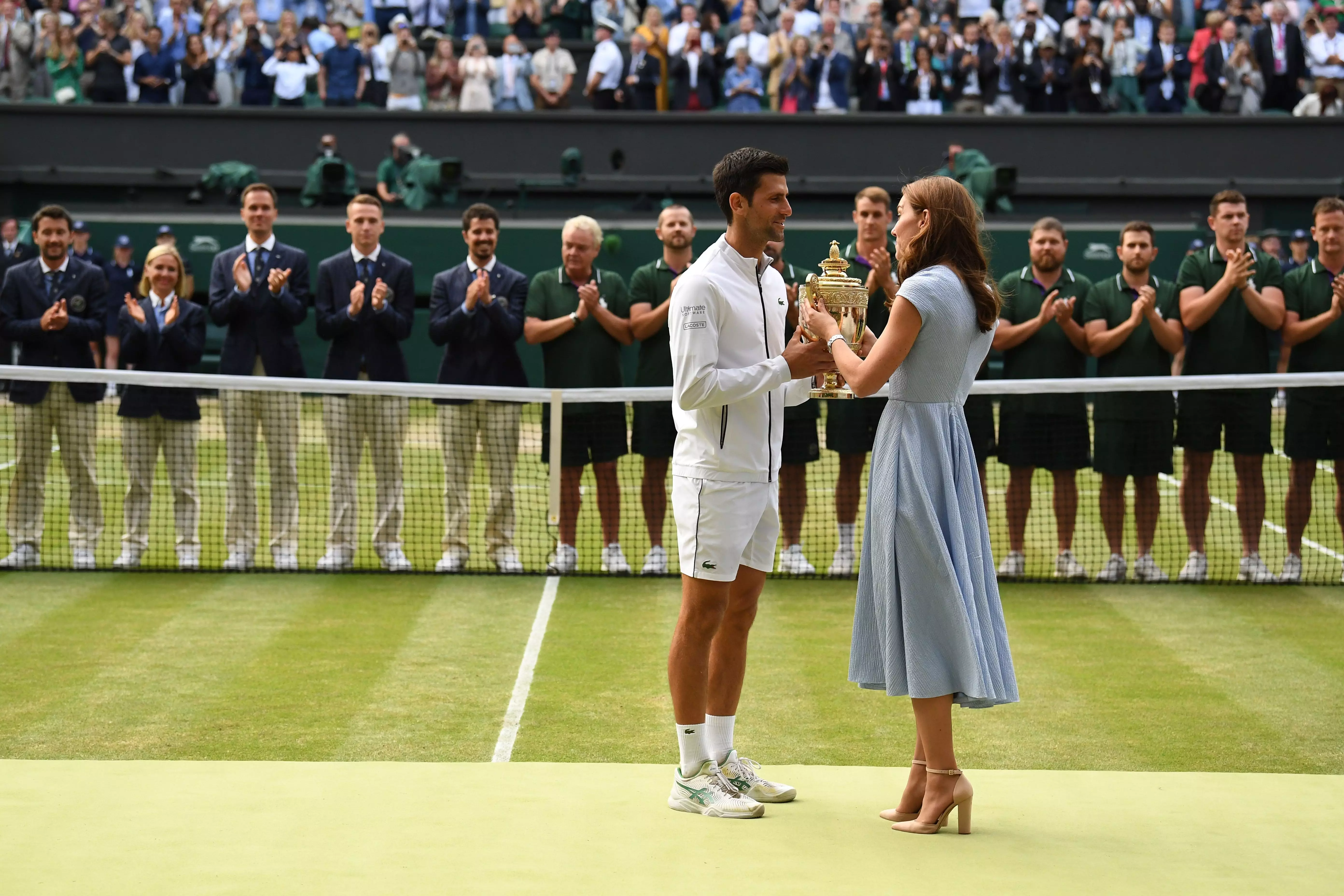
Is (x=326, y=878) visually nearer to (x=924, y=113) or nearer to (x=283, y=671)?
(x=283, y=671)

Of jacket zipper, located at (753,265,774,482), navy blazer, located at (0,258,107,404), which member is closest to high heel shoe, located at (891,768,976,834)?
jacket zipper, located at (753,265,774,482)

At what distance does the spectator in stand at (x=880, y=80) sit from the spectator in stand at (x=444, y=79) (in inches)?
234

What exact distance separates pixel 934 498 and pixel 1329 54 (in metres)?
20.7

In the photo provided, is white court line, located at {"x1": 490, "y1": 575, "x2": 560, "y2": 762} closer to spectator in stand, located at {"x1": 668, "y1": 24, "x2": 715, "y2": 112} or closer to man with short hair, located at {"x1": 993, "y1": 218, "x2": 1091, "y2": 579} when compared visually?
man with short hair, located at {"x1": 993, "y1": 218, "x2": 1091, "y2": 579}

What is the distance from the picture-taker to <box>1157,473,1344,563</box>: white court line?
415 inches

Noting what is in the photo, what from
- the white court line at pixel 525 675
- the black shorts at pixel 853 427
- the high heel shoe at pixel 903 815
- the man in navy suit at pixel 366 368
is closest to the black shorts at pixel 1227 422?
the black shorts at pixel 853 427

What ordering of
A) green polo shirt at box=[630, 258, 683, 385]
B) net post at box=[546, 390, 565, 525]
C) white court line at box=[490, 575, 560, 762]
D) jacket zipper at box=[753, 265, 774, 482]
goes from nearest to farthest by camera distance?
1. jacket zipper at box=[753, 265, 774, 482]
2. white court line at box=[490, 575, 560, 762]
3. net post at box=[546, 390, 565, 525]
4. green polo shirt at box=[630, 258, 683, 385]

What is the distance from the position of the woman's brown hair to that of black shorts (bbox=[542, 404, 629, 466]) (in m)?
5.37

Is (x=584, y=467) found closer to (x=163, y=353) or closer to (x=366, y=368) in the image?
(x=366, y=368)

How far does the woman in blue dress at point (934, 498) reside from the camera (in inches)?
182

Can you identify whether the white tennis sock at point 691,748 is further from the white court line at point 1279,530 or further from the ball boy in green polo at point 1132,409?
the white court line at point 1279,530

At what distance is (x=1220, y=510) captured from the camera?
11617 millimetres

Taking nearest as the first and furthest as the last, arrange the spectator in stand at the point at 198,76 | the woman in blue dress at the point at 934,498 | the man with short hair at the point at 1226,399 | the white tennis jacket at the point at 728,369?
the woman in blue dress at the point at 934,498, the white tennis jacket at the point at 728,369, the man with short hair at the point at 1226,399, the spectator in stand at the point at 198,76

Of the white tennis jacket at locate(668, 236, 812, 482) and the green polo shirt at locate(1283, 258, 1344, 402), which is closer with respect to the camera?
the white tennis jacket at locate(668, 236, 812, 482)
